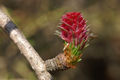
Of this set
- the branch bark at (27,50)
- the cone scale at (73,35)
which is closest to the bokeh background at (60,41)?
the branch bark at (27,50)

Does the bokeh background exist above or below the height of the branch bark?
below

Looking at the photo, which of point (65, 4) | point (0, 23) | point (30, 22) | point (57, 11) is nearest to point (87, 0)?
Answer: point (65, 4)

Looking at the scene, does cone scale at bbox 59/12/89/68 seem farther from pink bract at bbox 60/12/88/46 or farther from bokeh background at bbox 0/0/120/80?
bokeh background at bbox 0/0/120/80

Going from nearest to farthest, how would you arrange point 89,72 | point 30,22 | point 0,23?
1. point 0,23
2. point 30,22
3. point 89,72

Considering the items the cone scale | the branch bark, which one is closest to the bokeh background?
the branch bark

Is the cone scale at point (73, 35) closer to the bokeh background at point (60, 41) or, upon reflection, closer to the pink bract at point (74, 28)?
the pink bract at point (74, 28)

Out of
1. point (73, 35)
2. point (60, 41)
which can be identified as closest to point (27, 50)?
point (73, 35)

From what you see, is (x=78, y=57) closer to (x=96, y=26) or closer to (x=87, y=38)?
(x=87, y=38)
